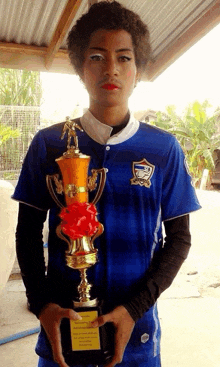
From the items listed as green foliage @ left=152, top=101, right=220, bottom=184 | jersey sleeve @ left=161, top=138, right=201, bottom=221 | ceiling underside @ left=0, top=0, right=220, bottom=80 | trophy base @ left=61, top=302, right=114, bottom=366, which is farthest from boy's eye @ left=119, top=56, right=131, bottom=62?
green foliage @ left=152, top=101, right=220, bottom=184

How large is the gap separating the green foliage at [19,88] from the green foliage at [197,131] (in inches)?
173

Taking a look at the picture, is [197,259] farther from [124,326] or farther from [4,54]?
[124,326]

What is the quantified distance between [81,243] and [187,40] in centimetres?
277

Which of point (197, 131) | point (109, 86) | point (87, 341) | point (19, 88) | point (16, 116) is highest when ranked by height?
point (19, 88)

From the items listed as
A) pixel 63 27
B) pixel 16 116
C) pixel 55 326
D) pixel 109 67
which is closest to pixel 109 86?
pixel 109 67

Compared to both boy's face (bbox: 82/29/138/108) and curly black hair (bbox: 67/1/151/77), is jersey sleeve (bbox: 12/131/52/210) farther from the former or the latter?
curly black hair (bbox: 67/1/151/77)

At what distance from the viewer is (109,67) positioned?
3.24 feet

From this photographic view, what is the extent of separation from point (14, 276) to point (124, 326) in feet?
10.6

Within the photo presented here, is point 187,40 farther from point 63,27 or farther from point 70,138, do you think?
point 70,138

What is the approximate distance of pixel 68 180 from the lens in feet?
3.04

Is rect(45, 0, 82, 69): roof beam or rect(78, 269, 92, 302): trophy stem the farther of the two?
rect(45, 0, 82, 69): roof beam

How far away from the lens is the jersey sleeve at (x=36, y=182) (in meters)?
1.01

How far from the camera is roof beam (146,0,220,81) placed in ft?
9.16

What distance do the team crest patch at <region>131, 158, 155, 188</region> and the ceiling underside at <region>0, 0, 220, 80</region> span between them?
6.75 ft
